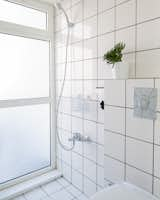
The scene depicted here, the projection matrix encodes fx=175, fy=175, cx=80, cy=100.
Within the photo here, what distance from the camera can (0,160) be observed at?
1771 mm

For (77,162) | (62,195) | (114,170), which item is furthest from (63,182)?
(114,170)

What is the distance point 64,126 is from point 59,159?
449 millimetres

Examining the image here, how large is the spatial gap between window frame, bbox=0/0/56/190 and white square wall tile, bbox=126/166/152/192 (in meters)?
1.18

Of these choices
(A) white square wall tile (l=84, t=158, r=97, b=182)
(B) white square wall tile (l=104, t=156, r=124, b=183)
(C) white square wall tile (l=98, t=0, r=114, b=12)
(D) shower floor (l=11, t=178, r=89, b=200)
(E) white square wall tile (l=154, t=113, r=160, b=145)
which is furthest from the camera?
(D) shower floor (l=11, t=178, r=89, b=200)

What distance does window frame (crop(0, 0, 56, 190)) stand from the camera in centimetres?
174

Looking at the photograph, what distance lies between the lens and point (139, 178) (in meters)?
1.08

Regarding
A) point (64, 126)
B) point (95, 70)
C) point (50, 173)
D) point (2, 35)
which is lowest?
point (50, 173)

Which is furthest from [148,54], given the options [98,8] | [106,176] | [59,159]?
[59,159]

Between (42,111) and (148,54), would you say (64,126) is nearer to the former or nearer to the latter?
(42,111)

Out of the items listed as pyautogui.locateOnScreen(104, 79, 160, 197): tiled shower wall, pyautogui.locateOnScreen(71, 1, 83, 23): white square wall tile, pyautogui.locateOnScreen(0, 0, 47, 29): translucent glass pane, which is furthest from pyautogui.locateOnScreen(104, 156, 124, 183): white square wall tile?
pyautogui.locateOnScreen(0, 0, 47, 29): translucent glass pane

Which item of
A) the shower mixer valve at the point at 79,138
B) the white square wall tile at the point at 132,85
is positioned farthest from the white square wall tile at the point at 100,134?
the white square wall tile at the point at 132,85

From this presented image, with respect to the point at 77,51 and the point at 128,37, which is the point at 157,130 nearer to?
the point at 128,37

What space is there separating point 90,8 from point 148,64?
→ 791mm

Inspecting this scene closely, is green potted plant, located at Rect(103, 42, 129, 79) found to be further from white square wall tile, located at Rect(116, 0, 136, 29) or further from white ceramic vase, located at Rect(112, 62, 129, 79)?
white square wall tile, located at Rect(116, 0, 136, 29)
